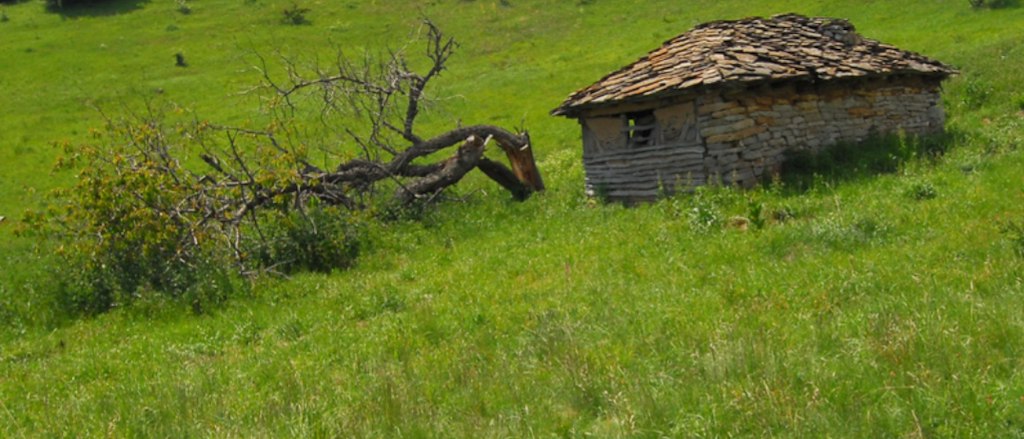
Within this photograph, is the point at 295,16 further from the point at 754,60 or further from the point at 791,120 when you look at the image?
the point at 791,120

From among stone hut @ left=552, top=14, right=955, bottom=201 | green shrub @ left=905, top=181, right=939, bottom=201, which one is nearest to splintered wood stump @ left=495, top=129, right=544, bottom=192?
stone hut @ left=552, top=14, right=955, bottom=201

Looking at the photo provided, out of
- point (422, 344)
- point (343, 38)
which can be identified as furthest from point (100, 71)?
point (422, 344)

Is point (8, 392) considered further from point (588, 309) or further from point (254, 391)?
point (588, 309)

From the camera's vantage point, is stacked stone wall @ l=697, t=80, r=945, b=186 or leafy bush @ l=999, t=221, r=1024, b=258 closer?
leafy bush @ l=999, t=221, r=1024, b=258

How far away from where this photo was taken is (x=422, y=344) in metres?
7.79

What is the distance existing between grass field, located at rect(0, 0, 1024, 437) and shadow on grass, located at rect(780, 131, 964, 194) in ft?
0.58

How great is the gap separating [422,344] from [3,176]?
23000 mm

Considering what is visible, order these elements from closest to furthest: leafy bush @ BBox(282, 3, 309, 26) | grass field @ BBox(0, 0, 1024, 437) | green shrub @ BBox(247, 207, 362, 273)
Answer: grass field @ BBox(0, 0, 1024, 437) < green shrub @ BBox(247, 207, 362, 273) < leafy bush @ BBox(282, 3, 309, 26)

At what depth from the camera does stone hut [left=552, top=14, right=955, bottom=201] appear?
49.3 feet

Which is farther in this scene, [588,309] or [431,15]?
[431,15]

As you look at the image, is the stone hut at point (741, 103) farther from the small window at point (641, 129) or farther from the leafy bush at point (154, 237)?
the leafy bush at point (154, 237)

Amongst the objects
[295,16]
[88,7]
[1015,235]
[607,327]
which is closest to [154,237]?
[607,327]

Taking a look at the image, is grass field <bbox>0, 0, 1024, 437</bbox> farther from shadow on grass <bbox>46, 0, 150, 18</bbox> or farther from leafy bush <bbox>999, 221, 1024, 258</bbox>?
shadow on grass <bbox>46, 0, 150, 18</bbox>

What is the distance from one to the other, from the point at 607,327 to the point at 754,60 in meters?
9.82
